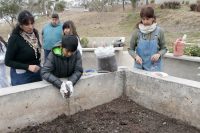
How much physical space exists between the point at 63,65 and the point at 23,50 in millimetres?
447

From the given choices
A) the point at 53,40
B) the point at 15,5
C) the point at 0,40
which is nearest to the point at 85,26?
the point at 15,5

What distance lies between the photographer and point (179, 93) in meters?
3.31

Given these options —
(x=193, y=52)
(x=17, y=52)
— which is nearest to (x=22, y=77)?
(x=17, y=52)

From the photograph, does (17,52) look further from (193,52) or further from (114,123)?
(193,52)

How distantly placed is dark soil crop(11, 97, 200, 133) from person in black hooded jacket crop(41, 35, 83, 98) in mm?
367

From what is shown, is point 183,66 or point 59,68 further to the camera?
point 183,66

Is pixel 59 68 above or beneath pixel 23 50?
beneath

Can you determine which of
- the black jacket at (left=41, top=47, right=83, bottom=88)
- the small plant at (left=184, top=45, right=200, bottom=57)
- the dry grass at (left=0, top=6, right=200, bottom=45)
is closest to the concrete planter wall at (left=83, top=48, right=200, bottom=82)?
the small plant at (left=184, top=45, right=200, bottom=57)

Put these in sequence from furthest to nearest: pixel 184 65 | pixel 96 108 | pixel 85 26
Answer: pixel 85 26 < pixel 184 65 < pixel 96 108

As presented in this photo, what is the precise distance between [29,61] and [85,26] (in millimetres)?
22883

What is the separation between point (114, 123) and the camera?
3348 mm

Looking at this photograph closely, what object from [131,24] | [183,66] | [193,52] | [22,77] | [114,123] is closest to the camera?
[114,123]

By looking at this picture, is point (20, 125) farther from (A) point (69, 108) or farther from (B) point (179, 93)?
(B) point (179, 93)

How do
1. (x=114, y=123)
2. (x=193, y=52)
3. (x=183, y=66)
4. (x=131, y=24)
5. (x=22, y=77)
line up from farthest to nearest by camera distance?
(x=131, y=24)
(x=193, y=52)
(x=183, y=66)
(x=22, y=77)
(x=114, y=123)
